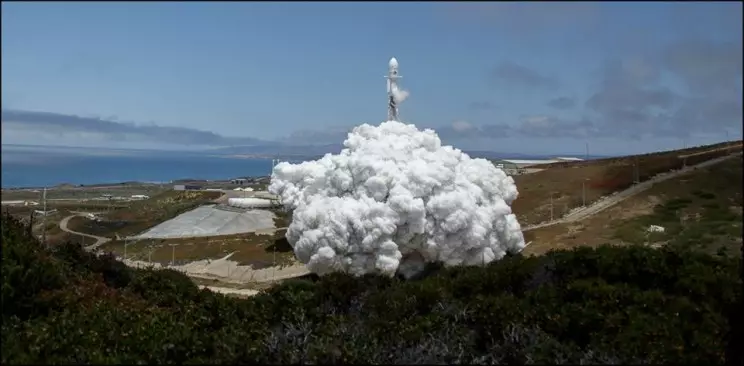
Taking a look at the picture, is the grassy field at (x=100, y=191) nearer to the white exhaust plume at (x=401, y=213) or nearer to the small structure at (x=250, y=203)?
the small structure at (x=250, y=203)

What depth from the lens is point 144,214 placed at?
5875 centimetres

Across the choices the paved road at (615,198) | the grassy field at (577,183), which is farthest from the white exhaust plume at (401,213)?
the grassy field at (577,183)

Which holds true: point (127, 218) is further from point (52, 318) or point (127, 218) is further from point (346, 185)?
point (52, 318)

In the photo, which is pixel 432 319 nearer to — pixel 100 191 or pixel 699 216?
pixel 699 216

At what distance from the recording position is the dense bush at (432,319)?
965 centimetres

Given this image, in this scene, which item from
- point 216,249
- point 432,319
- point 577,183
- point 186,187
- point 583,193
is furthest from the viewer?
point 186,187

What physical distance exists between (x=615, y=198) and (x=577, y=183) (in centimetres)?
607

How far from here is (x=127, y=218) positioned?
57500 millimetres

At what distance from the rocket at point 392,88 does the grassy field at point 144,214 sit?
23.6m

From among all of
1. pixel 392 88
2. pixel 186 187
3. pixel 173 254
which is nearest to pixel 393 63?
pixel 392 88

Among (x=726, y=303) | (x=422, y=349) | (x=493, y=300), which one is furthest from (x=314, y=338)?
(x=726, y=303)

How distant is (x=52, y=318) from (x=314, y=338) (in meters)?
4.49

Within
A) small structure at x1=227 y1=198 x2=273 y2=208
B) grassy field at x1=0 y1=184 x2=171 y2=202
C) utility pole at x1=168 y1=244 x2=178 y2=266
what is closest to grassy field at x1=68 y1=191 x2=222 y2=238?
small structure at x1=227 y1=198 x2=273 y2=208

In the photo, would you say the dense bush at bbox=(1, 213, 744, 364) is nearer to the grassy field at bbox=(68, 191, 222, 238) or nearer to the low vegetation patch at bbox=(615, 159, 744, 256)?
the low vegetation patch at bbox=(615, 159, 744, 256)
